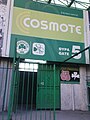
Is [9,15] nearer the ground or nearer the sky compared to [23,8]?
nearer the ground

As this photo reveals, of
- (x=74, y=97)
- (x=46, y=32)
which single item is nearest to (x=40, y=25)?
(x=46, y=32)

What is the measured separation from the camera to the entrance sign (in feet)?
23.7

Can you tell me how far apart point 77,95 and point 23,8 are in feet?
16.1

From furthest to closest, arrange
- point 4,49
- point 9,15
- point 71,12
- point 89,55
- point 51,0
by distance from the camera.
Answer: point 51,0 < point 71,12 < point 89,55 < point 9,15 < point 4,49

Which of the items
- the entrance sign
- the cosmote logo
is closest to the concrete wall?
the entrance sign

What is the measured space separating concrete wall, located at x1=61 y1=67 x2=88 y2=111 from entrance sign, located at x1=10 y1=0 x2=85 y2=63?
1.25 metres

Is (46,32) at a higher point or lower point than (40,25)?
lower

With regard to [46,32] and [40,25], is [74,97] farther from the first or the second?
[40,25]

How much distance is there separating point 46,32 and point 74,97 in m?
3.37

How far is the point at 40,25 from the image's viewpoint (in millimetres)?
7684

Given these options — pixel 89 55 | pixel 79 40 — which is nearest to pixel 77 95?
pixel 89 55

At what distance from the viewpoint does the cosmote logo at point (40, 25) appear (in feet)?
24.4

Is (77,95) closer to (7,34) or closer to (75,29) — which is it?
(75,29)

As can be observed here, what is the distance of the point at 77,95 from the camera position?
24.6 ft
